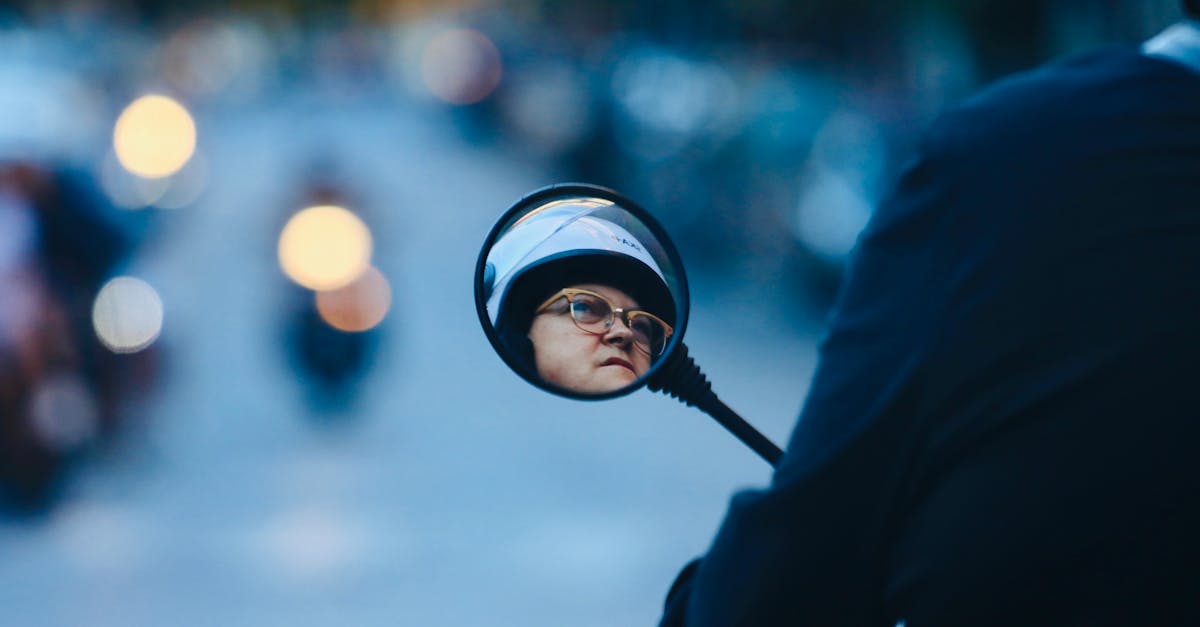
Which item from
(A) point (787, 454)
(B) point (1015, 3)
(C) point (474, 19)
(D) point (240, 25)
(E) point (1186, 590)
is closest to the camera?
(E) point (1186, 590)

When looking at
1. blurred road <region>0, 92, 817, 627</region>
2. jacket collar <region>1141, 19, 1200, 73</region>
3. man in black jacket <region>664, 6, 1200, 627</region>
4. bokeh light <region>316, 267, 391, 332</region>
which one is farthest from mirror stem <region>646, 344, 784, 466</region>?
bokeh light <region>316, 267, 391, 332</region>

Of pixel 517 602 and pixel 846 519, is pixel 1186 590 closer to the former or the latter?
pixel 846 519

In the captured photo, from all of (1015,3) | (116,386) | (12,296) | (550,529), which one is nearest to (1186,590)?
(550,529)

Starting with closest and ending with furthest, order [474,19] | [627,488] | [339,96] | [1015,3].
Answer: [627,488] → [1015,3] → [339,96] → [474,19]

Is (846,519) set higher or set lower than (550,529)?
lower

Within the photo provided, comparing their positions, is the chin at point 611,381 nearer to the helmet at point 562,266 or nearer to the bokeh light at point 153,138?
the helmet at point 562,266

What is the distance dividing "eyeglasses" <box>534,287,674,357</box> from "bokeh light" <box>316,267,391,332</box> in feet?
24.1

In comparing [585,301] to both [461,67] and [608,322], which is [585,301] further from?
[461,67]

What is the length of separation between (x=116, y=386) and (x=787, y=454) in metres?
7.12

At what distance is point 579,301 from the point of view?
143cm

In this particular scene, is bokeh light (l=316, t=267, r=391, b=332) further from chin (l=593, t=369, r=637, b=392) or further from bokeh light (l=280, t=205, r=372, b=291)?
chin (l=593, t=369, r=637, b=392)

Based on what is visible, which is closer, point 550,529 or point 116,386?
point 550,529

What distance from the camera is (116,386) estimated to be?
25.3 feet

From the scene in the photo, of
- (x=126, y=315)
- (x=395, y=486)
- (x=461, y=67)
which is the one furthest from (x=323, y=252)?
(x=461, y=67)
